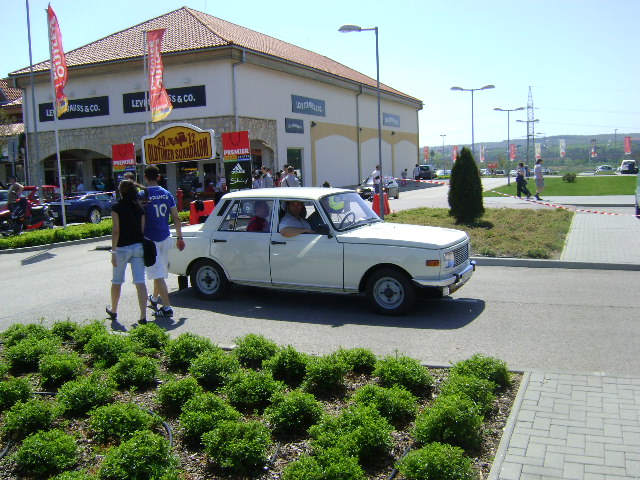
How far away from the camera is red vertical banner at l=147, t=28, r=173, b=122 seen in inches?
960

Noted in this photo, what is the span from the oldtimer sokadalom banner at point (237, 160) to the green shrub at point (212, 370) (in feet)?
51.2

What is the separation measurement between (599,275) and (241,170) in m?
13.1

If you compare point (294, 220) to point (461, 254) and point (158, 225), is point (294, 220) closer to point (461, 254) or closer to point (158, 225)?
point (158, 225)

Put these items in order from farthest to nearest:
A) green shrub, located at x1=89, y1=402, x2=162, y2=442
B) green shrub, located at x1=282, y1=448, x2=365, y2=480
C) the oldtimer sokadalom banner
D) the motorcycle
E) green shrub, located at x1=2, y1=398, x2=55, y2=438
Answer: the oldtimer sokadalom banner
the motorcycle
green shrub, located at x1=2, y1=398, x2=55, y2=438
green shrub, located at x1=89, y1=402, x2=162, y2=442
green shrub, located at x1=282, y1=448, x2=365, y2=480

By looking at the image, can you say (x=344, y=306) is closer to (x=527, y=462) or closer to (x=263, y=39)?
(x=527, y=462)

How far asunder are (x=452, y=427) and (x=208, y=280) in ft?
18.6

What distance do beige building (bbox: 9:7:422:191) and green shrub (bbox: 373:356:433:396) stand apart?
26.5m

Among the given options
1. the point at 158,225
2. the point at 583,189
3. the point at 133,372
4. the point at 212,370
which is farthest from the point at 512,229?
the point at 583,189

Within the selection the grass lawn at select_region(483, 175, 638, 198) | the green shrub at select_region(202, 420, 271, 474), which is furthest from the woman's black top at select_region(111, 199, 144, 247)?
the grass lawn at select_region(483, 175, 638, 198)

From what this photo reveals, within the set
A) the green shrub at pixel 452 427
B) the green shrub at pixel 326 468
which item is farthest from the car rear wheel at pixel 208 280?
the green shrub at pixel 326 468

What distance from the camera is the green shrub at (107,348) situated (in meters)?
5.73

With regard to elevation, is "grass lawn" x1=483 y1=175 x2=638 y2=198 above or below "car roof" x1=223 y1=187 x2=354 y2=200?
below

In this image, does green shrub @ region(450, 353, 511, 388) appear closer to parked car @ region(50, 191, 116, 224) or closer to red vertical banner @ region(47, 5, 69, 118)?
red vertical banner @ region(47, 5, 69, 118)

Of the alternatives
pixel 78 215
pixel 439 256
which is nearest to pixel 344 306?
pixel 439 256
